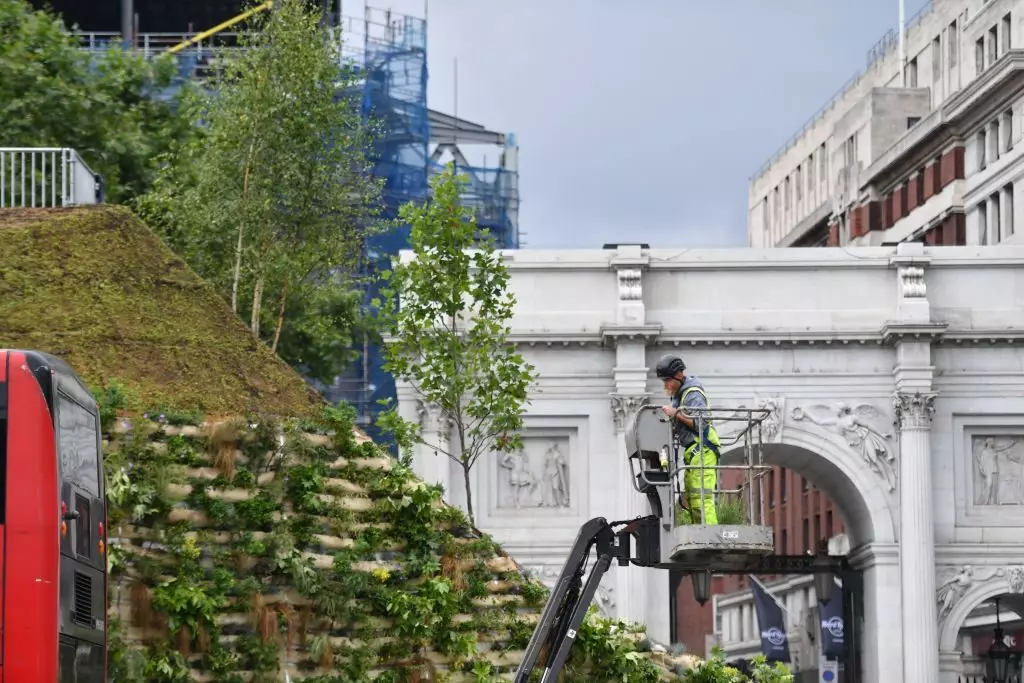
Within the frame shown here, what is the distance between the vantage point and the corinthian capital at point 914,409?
59938 millimetres

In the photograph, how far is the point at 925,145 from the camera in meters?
89.8

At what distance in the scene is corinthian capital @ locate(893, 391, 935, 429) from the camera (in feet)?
197

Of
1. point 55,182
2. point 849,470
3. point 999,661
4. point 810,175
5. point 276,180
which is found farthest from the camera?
point 810,175

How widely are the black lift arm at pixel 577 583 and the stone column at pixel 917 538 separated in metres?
37.7

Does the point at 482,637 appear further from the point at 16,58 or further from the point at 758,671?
the point at 16,58

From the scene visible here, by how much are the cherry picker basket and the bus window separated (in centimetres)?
508

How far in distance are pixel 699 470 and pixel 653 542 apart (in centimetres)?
82

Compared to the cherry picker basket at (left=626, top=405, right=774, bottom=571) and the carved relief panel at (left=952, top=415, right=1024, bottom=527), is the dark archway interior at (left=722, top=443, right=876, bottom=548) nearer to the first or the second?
the carved relief panel at (left=952, top=415, right=1024, bottom=527)

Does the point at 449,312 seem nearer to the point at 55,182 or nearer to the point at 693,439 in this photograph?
the point at 55,182

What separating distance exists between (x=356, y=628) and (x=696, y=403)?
4.37 metres

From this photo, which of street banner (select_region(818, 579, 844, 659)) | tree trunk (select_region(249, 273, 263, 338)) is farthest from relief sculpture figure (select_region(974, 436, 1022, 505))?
tree trunk (select_region(249, 273, 263, 338))

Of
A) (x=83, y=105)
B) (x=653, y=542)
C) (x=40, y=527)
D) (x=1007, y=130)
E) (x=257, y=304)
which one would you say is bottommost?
(x=653, y=542)

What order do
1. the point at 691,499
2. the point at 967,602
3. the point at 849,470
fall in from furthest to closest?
the point at 849,470, the point at 967,602, the point at 691,499

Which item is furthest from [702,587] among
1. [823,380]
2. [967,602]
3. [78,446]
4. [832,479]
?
[832,479]
